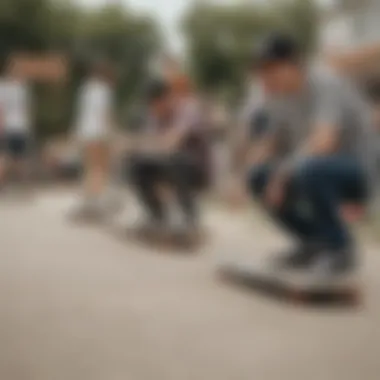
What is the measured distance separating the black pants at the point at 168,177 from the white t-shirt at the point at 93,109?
0.21 feet

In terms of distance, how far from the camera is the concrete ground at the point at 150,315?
2.91 feet

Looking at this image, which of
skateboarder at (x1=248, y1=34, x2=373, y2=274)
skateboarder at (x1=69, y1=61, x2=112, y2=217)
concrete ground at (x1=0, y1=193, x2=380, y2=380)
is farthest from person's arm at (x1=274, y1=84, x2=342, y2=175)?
skateboarder at (x1=69, y1=61, x2=112, y2=217)

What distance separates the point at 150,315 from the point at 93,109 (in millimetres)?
→ 220

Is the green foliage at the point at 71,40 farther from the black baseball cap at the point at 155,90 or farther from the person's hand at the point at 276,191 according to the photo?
the person's hand at the point at 276,191

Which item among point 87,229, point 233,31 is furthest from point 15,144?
point 233,31

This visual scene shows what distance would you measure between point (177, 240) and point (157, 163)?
0.09 metres

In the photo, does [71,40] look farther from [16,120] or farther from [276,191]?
[276,191]

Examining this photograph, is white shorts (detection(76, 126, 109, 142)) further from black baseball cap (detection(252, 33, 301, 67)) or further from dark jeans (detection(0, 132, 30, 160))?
black baseball cap (detection(252, 33, 301, 67))

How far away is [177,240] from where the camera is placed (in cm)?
112

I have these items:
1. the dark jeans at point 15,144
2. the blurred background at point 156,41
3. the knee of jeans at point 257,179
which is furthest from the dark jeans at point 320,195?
the dark jeans at point 15,144

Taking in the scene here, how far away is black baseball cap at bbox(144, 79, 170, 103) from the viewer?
951mm

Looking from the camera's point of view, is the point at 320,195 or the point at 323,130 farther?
the point at 320,195

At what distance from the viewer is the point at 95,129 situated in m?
0.96

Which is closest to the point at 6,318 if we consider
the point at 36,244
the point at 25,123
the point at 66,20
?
the point at 36,244
